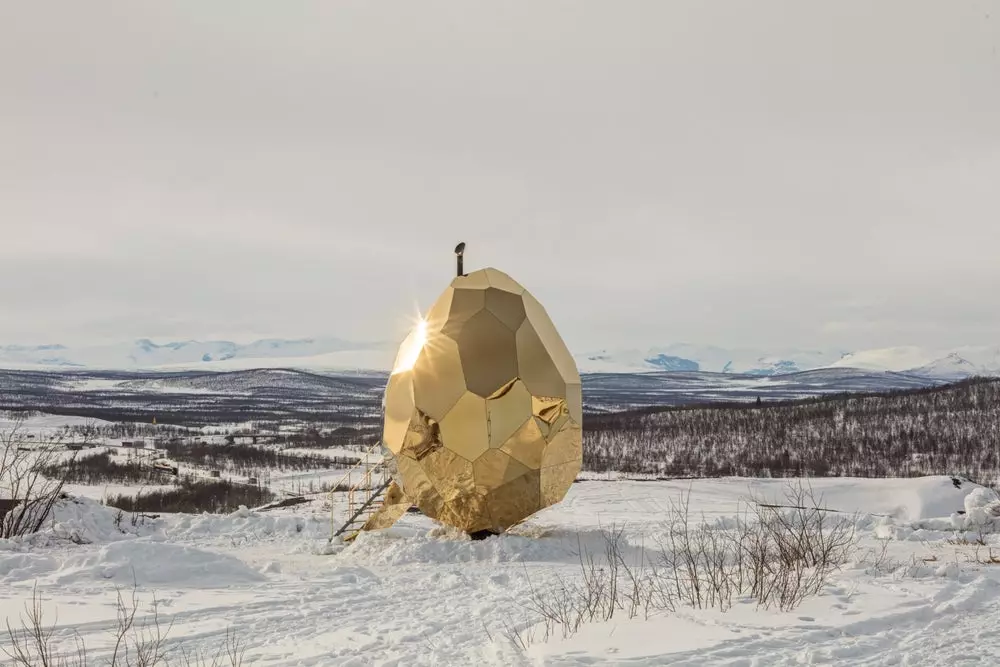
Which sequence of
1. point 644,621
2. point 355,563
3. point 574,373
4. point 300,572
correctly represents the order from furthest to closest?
point 574,373
point 355,563
point 300,572
point 644,621

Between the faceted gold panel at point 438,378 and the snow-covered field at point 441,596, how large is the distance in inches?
86.1

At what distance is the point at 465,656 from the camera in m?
5.02

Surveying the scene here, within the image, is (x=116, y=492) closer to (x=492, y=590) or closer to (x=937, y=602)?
(x=492, y=590)

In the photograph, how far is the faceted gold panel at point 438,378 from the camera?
1002cm

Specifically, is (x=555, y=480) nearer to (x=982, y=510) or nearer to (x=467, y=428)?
(x=467, y=428)

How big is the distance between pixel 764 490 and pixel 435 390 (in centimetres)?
1668

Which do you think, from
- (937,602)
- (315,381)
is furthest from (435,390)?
(315,381)

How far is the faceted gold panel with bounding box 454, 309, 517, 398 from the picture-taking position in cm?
997

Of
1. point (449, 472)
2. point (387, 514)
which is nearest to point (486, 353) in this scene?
point (449, 472)

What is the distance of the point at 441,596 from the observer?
295 inches

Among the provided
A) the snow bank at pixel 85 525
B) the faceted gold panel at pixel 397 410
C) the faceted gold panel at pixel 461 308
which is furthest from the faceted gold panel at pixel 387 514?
the snow bank at pixel 85 525

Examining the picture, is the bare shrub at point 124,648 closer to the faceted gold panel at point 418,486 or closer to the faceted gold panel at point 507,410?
the faceted gold panel at point 418,486

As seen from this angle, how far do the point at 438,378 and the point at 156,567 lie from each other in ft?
14.6

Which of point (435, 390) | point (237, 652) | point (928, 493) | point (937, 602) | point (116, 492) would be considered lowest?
point (116, 492)
